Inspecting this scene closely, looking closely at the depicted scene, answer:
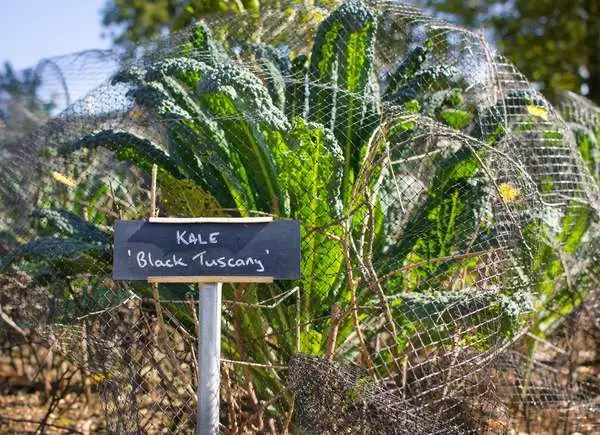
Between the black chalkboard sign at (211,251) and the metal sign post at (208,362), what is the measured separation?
9cm

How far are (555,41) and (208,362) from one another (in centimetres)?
1264

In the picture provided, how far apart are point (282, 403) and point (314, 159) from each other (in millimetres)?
986

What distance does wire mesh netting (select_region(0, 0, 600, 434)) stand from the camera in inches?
131

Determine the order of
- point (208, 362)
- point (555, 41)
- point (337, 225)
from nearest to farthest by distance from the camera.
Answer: point (208, 362), point (337, 225), point (555, 41)

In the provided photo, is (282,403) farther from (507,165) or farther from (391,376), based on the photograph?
(507,165)

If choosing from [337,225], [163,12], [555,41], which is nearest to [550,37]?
[555,41]

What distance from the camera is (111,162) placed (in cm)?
492

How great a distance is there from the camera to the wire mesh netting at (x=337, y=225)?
3324mm

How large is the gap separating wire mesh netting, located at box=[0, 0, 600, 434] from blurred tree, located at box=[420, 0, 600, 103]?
958cm

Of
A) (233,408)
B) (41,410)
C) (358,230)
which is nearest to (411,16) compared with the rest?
(358,230)

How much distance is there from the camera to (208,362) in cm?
296

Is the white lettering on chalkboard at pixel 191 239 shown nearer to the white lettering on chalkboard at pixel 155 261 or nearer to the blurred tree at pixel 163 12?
the white lettering on chalkboard at pixel 155 261

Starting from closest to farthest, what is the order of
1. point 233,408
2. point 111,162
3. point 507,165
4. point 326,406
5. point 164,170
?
point 326,406
point 233,408
point 507,165
point 164,170
point 111,162

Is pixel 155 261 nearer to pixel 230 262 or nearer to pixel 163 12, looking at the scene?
pixel 230 262
